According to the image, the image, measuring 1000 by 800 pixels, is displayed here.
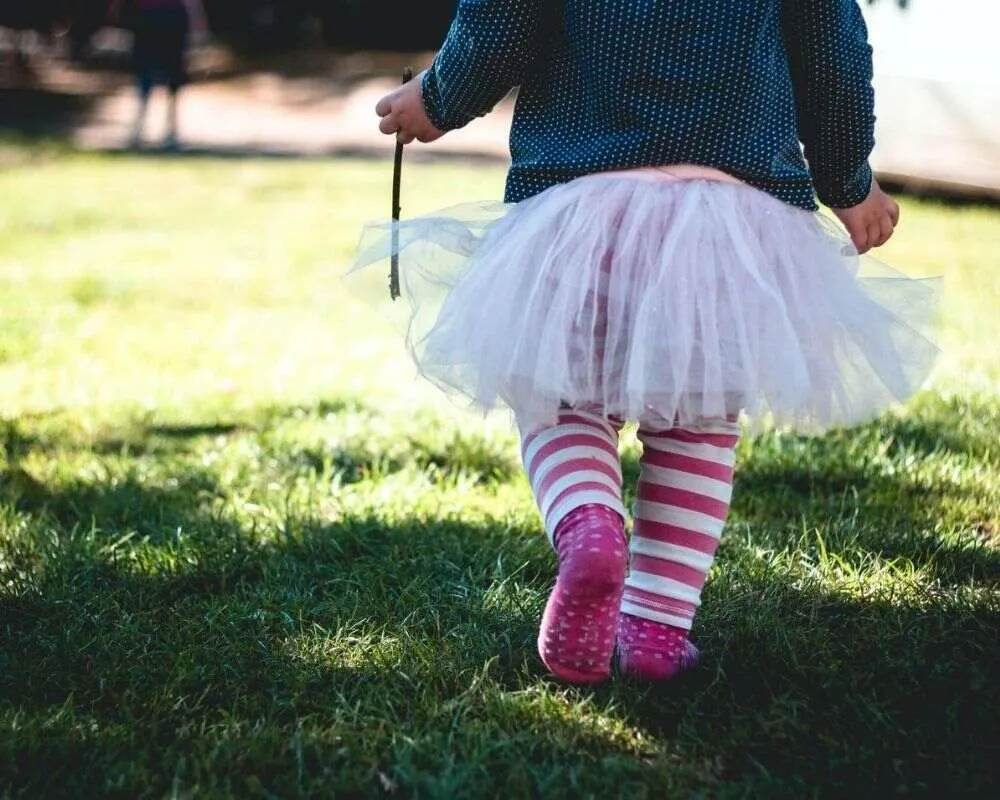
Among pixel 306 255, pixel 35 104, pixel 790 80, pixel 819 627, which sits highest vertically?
pixel 790 80

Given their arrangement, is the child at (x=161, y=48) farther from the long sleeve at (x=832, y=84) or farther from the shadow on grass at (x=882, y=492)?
the long sleeve at (x=832, y=84)

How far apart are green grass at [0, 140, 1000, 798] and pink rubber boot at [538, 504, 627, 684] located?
6 centimetres

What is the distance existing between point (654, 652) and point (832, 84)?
93cm

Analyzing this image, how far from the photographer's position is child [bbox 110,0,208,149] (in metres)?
13.5

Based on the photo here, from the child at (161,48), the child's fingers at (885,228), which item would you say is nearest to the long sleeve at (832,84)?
the child's fingers at (885,228)

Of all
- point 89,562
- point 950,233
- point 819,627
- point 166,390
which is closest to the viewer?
point 819,627

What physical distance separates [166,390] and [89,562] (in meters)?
1.70

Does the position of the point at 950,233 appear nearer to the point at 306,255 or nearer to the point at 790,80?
the point at 306,255

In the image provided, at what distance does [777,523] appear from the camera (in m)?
2.74

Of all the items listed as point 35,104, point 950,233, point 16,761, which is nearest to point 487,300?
point 16,761

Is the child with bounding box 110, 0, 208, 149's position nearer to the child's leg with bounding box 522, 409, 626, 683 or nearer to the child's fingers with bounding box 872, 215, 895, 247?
the child's fingers with bounding box 872, 215, 895, 247

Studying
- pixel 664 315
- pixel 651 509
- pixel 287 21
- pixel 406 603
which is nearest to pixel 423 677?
pixel 406 603

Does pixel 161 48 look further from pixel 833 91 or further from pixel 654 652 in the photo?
pixel 654 652

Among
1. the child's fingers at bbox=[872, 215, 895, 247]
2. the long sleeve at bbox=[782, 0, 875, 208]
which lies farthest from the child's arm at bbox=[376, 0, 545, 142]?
the child's fingers at bbox=[872, 215, 895, 247]
